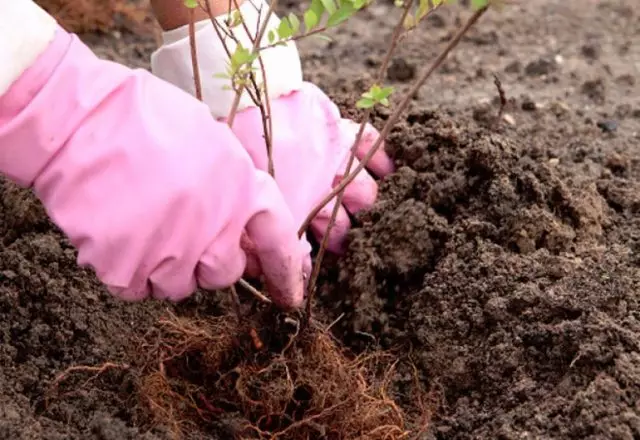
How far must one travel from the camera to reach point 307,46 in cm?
262

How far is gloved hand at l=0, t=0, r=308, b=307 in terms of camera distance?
120 cm

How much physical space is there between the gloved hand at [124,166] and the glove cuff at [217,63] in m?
0.25

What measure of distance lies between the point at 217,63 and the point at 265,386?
0.49m

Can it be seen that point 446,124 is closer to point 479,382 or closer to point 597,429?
point 479,382

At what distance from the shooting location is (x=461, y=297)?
1.47 metres

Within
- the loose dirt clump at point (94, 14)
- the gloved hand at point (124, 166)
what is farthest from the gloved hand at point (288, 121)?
the loose dirt clump at point (94, 14)

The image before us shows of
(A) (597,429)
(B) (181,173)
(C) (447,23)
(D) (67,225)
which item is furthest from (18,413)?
(C) (447,23)

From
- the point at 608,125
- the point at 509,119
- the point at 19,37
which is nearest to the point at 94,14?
the point at 509,119

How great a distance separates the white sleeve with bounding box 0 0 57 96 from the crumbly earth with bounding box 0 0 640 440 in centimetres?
38

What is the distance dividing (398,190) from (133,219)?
1.82ft

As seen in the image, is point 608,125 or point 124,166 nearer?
point 124,166

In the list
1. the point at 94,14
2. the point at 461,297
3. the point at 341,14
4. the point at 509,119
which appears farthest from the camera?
the point at 94,14

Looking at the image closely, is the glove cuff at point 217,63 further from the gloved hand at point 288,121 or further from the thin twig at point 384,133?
the thin twig at point 384,133

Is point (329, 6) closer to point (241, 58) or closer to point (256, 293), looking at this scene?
point (241, 58)
